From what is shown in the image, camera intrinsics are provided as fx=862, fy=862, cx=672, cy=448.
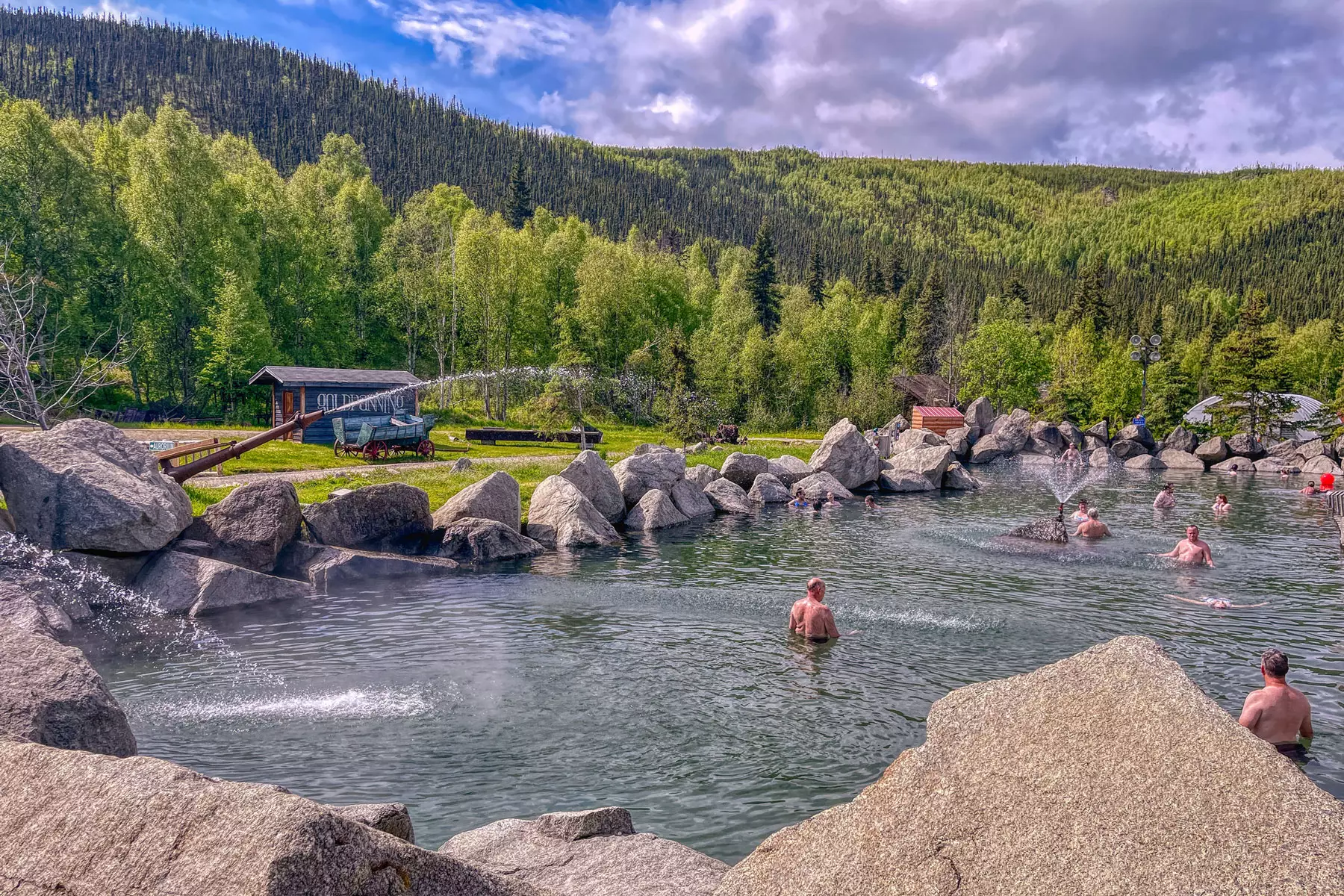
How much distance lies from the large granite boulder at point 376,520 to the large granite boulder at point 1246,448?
205 ft

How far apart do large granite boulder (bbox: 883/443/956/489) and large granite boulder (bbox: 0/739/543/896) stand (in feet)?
141

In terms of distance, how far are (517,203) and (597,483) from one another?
343ft

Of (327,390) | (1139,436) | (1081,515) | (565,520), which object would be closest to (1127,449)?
(1139,436)

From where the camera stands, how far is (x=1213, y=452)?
63469 mm

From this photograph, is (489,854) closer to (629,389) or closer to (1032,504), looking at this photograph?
(1032,504)

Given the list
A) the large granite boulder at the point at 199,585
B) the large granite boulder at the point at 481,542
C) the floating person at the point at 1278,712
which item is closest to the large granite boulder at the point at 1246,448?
the large granite boulder at the point at 481,542

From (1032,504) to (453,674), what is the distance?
31.9m

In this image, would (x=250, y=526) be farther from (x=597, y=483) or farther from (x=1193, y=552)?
(x=1193, y=552)

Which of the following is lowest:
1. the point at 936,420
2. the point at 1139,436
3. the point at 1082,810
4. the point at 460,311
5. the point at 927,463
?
the point at 927,463

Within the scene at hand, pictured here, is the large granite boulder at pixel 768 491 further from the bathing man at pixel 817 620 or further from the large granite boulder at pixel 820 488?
the bathing man at pixel 817 620

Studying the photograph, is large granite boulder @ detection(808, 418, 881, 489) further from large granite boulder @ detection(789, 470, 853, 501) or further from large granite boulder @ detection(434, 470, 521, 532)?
large granite boulder @ detection(434, 470, 521, 532)

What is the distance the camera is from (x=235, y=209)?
67.6m

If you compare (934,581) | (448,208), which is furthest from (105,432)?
(448,208)

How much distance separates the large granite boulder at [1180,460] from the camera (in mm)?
62344
